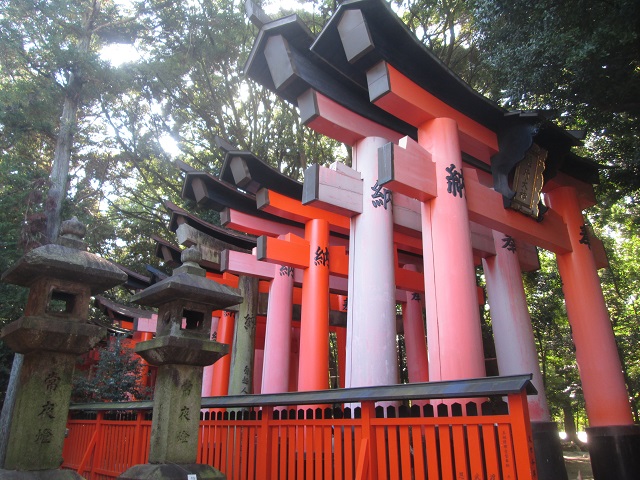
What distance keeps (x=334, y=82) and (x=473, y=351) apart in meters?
4.09

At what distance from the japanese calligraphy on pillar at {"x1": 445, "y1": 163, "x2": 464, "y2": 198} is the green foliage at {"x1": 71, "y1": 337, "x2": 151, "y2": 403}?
9.37 m

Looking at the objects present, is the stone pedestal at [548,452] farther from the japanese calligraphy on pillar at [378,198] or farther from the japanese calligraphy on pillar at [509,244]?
the japanese calligraphy on pillar at [378,198]

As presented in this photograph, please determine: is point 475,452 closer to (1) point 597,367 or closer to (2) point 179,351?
(2) point 179,351

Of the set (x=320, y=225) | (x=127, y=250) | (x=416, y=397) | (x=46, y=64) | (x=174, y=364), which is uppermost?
(x=46, y=64)

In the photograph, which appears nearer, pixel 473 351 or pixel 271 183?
pixel 473 351

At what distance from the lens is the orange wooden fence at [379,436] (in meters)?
3.06

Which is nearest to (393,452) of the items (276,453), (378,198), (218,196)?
(276,453)

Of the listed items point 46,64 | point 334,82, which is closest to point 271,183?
point 334,82

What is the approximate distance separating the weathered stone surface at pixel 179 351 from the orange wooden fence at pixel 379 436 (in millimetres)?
697

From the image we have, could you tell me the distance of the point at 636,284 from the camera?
19.4 meters

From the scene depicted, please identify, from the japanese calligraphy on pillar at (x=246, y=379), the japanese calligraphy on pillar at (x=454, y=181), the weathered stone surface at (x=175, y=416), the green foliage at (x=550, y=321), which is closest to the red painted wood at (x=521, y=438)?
the weathered stone surface at (x=175, y=416)

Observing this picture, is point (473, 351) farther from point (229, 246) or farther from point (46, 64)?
point (46, 64)

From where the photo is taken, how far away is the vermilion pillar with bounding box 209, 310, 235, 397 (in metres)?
12.0

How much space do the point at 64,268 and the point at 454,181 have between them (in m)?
4.51
